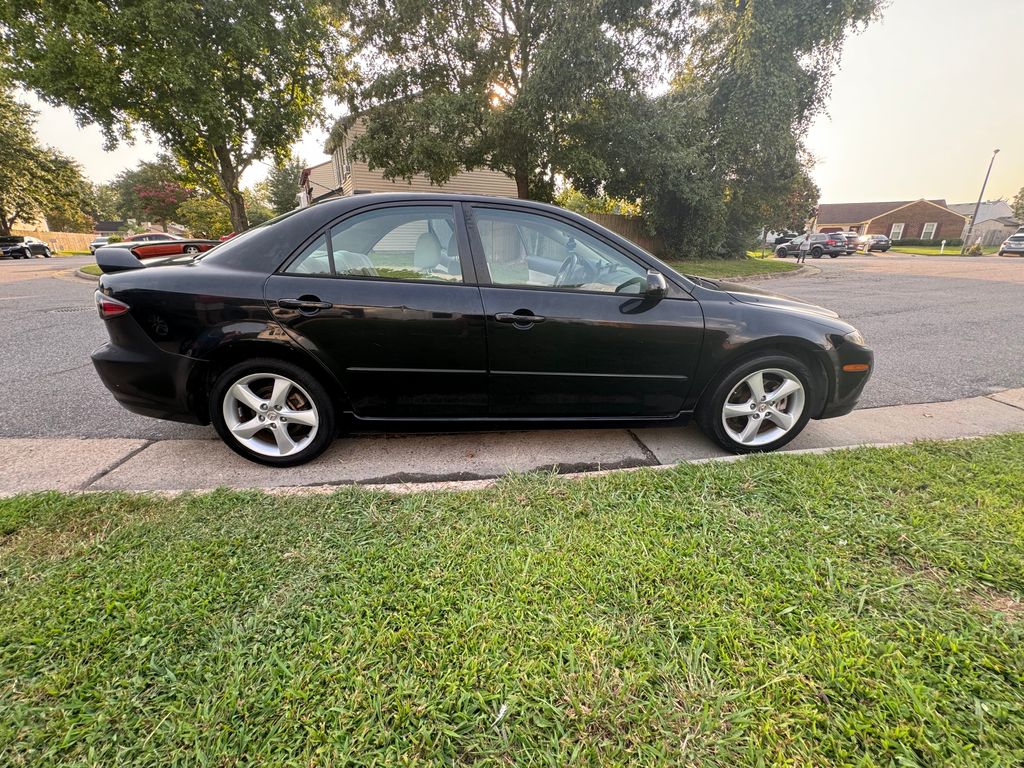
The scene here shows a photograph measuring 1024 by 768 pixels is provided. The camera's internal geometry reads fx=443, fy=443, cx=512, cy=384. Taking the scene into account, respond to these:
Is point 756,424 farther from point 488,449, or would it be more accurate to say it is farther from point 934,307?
point 934,307

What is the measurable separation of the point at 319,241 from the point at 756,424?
3.00 metres

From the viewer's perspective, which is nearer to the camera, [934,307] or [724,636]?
[724,636]

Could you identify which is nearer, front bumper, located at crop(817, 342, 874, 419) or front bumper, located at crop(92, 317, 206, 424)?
front bumper, located at crop(92, 317, 206, 424)

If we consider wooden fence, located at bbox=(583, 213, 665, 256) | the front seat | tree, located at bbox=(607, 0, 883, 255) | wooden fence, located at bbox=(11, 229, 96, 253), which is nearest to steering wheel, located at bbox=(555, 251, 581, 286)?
the front seat

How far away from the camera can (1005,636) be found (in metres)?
1.54

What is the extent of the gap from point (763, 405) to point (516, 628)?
89.3 inches

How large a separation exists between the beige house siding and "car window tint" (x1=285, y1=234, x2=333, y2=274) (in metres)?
14.6

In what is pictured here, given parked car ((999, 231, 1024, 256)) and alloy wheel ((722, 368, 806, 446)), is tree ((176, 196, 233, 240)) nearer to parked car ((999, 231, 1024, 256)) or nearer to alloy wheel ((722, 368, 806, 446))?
alloy wheel ((722, 368, 806, 446))

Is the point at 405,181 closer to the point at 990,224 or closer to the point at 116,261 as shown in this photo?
the point at 116,261

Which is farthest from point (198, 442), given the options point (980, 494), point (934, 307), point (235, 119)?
point (235, 119)

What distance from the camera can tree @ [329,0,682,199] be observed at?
1197cm

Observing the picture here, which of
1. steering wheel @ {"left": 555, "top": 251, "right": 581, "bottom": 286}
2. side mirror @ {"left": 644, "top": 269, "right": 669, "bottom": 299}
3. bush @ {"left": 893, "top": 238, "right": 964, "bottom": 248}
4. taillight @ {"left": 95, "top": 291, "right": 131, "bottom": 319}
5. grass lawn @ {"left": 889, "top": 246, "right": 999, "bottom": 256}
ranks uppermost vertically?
steering wheel @ {"left": 555, "top": 251, "right": 581, "bottom": 286}

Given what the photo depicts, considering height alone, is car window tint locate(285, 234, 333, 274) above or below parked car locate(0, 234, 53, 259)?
above

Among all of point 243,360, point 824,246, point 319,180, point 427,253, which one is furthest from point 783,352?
point 824,246
